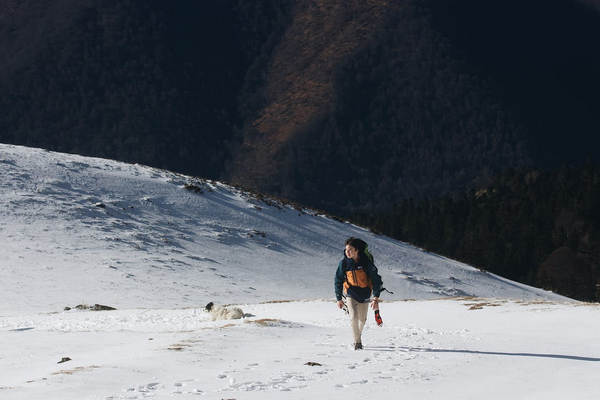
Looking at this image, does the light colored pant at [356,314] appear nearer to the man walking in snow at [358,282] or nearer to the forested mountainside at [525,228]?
the man walking in snow at [358,282]

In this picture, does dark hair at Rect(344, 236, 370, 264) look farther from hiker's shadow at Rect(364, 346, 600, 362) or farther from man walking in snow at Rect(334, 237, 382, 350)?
hiker's shadow at Rect(364, 346, 600, 362)

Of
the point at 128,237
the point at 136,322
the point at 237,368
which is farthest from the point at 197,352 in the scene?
the point at 128,237

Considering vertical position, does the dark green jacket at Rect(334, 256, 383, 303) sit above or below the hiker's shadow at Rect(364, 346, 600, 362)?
above

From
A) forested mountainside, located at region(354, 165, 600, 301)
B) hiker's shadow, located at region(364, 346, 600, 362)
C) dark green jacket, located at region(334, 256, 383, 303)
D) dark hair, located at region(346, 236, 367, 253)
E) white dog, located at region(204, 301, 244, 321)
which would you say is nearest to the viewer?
hiker's shadow, located at region(364, 346, 600, 362)

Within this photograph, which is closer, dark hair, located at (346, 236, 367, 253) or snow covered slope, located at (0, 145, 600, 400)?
snow covered slope, located at (0, 145, 600, 400)

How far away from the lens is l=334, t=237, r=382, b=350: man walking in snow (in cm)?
1291

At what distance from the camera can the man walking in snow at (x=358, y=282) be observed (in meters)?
12.9

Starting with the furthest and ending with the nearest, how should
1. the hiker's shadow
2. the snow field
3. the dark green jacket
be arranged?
1. the dark green jacket
2. the hiker's shadow
3. the snow field

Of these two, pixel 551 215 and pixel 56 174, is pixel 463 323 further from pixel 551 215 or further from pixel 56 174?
pixel 551 215

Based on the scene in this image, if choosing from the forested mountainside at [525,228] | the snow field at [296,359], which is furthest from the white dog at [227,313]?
the forested mountainside at [525,228]

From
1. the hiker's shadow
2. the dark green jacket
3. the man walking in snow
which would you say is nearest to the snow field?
the hiker's shadow

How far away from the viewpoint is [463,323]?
744 inches

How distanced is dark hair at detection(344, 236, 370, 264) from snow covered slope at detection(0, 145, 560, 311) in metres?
15.0

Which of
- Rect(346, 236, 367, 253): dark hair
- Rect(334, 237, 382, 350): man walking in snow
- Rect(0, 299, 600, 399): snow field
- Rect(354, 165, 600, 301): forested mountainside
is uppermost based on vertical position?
Rect(354, 165, 600, 301): forested mountainside
